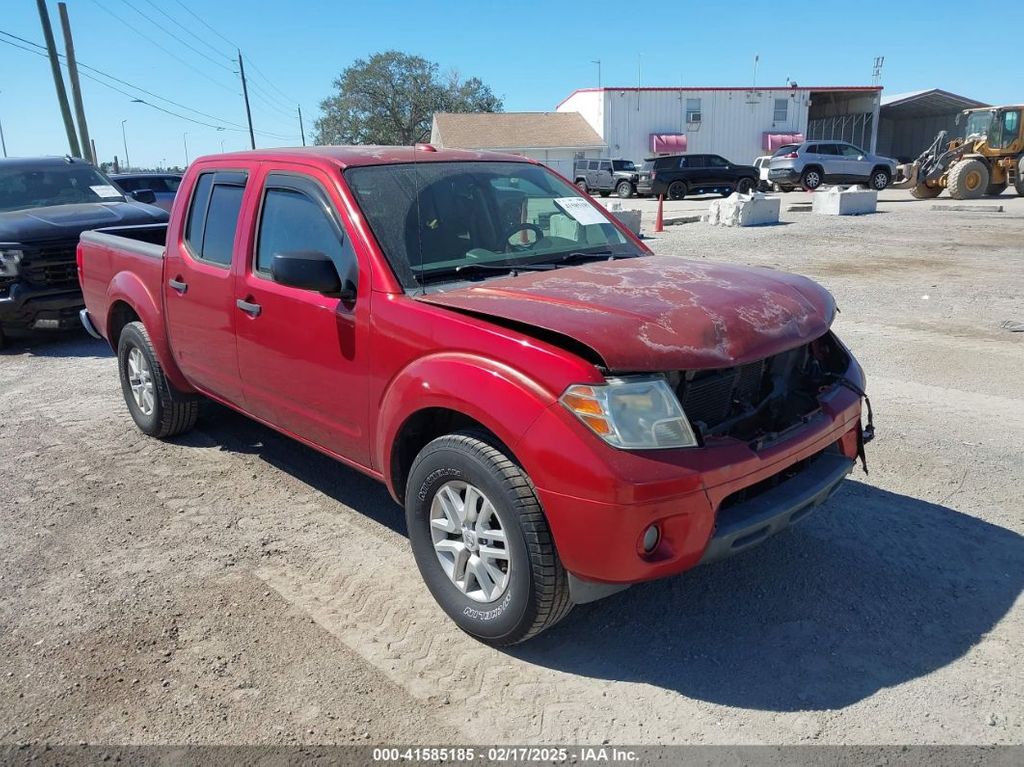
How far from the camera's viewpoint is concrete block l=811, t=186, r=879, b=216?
21.1 metres

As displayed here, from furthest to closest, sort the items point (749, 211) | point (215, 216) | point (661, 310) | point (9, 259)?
point (749, 211) < point (9, 259) < point (215, 216) < point (661, 310)

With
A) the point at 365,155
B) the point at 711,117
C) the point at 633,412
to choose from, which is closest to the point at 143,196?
the point at 365,155

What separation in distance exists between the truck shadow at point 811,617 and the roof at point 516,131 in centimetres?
4923

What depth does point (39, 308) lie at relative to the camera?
8.18m

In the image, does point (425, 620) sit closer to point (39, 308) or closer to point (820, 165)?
point (39, 308)

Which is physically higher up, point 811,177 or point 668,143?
point 668,143

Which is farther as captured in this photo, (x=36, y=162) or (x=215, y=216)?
(x=36, y=162)

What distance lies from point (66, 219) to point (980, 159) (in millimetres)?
26109

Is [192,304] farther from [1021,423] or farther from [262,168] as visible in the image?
[1021,423]

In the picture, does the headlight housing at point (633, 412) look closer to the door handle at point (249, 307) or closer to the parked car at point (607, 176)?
the door handle at point (249, 307)

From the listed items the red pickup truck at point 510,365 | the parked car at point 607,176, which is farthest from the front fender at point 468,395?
the parked car at point 607,176

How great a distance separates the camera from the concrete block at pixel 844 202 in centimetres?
2108

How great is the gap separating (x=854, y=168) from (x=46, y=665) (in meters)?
32.2

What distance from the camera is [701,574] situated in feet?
11.7
